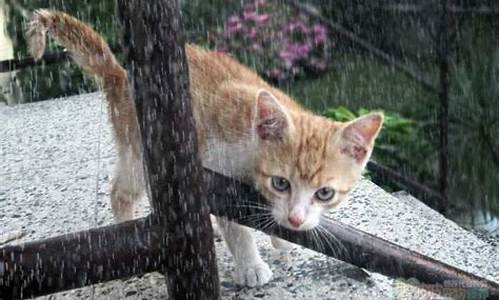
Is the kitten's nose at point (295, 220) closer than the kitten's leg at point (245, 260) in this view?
Yes

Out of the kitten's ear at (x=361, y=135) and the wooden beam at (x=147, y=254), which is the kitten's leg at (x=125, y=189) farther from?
the kitten's ear at (x=361, y=135)

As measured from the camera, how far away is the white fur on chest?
1464mm

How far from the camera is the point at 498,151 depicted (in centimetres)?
242

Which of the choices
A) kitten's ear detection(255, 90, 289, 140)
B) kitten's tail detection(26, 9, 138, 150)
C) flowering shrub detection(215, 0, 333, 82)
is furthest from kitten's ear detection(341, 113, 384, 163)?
flowering shrub detection(215, 0, 333, 82)

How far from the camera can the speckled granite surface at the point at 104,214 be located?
5.02 feet

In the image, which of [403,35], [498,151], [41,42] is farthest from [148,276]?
[403,35]

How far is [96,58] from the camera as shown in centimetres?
161

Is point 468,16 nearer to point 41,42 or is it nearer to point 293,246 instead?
point 293,246

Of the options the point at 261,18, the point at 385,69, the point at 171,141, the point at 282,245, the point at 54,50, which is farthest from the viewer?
the point at 261,18

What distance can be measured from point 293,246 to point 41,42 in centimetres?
69

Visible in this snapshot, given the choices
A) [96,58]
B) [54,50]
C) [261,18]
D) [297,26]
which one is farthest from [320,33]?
[96,58]

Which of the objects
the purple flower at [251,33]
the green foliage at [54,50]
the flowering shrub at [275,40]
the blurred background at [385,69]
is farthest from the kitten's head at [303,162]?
the purple flower at [251,33]

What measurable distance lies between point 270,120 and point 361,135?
0.56 feet

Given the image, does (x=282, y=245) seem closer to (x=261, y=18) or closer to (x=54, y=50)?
(x=54, y=50)
